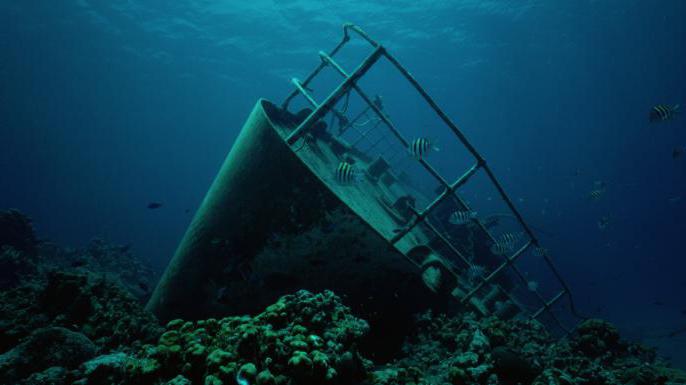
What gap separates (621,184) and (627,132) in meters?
17.5

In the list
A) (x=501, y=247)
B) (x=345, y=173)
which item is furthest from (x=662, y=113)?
(x=345, y=173)

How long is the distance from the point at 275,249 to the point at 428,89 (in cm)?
5603

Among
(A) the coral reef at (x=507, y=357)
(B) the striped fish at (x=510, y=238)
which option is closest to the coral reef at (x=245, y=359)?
(A) the coral reef at (x=507, y=357)

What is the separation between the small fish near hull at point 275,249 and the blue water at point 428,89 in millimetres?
11244

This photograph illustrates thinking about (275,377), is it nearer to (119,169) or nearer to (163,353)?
(163,353)

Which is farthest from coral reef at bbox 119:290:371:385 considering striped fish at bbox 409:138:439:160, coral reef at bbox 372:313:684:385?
striped fish at bbox 409:138:439:160

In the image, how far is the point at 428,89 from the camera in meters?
55.1

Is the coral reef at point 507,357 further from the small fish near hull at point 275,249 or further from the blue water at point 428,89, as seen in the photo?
the blue water at point 428,89

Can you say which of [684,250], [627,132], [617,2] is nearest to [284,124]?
[617,2]

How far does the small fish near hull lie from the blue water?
1124 centimetres

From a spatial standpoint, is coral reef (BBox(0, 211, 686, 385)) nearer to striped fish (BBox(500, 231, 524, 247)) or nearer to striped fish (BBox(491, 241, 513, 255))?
striped fish (BBox(491, 241, 513, 255))

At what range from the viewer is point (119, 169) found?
12250 centimetres

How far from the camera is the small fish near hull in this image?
13.3 feet

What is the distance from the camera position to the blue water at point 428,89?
31328 millimetres
